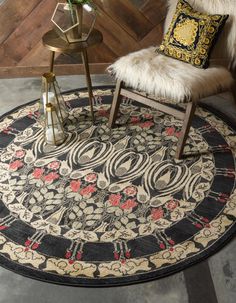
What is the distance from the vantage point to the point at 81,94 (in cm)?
248

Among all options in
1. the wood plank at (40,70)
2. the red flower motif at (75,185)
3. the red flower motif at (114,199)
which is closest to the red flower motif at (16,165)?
the red flower motif at (75,185)

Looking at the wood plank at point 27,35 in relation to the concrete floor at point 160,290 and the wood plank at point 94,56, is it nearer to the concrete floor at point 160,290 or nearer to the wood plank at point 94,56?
the wood plank at point 94,56

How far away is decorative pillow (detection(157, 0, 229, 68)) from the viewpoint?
1969mm

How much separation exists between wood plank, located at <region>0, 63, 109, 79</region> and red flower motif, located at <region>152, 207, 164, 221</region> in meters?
1.33

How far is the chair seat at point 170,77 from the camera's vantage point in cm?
179

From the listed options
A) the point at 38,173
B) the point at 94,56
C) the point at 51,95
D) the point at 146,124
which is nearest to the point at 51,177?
the point at 38,173

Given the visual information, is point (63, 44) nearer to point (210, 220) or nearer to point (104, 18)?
point (104, 18)

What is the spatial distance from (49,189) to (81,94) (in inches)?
34.2

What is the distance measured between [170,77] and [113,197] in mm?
621

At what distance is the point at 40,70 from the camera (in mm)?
2670

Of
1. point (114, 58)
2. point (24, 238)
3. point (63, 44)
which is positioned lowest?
point (24, 238)

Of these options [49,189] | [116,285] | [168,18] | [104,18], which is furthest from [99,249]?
[104,18]

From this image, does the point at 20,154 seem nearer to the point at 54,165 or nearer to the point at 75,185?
the point at 54,165

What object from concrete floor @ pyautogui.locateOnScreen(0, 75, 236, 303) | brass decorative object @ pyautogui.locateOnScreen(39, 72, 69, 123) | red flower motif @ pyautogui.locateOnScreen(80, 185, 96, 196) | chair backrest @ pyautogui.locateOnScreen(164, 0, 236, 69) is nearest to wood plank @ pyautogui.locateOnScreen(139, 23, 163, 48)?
chair backrest @ pyautogui.locateOnScreen(164, 0, 236, 69)
